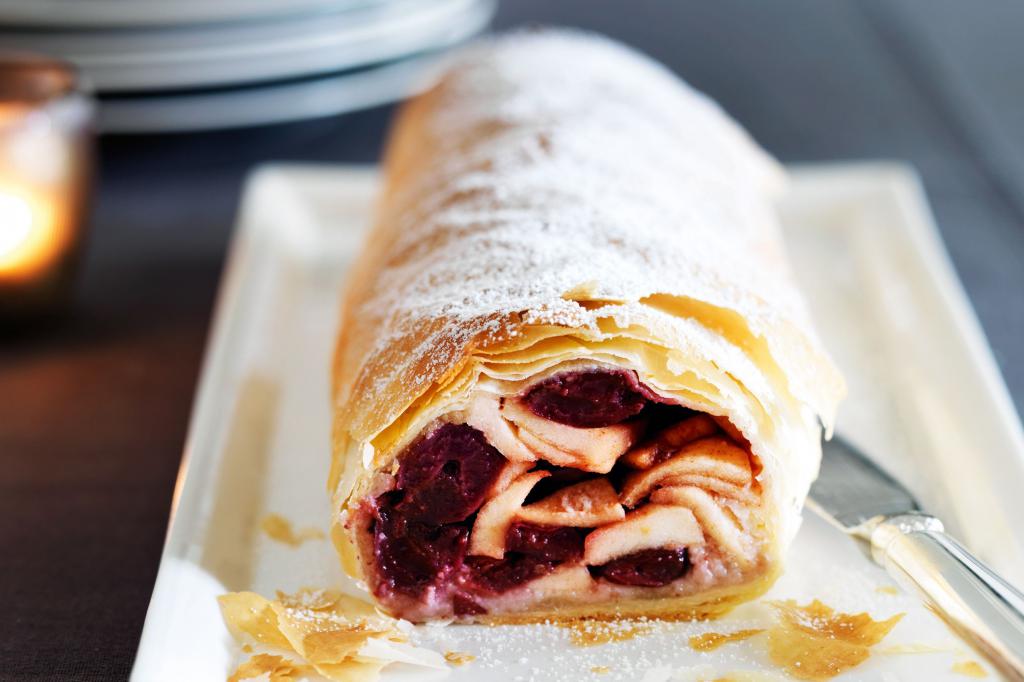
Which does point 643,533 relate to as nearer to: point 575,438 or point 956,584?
point 575,438

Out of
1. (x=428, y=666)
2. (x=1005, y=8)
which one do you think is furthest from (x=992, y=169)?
(x=428, y=666)

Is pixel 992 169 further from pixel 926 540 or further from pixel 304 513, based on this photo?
pixel 304 513

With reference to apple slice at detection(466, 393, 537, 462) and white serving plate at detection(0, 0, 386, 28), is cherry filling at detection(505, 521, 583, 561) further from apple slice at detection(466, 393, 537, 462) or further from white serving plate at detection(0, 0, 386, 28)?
white serving plate at detection(0, 0, 386, 28)

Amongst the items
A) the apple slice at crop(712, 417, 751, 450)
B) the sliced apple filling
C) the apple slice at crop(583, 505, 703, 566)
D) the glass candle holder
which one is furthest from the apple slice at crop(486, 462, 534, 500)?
the glass candle holder

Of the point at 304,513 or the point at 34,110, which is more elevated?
the point at 34,110

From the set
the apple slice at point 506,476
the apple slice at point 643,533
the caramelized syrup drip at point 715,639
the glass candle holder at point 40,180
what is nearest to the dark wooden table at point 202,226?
the glass candle holder at point 40,180

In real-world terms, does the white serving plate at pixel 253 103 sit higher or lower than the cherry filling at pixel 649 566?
higher

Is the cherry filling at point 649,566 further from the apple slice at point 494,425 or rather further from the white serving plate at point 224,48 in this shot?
the white serving plate at point 224,48
